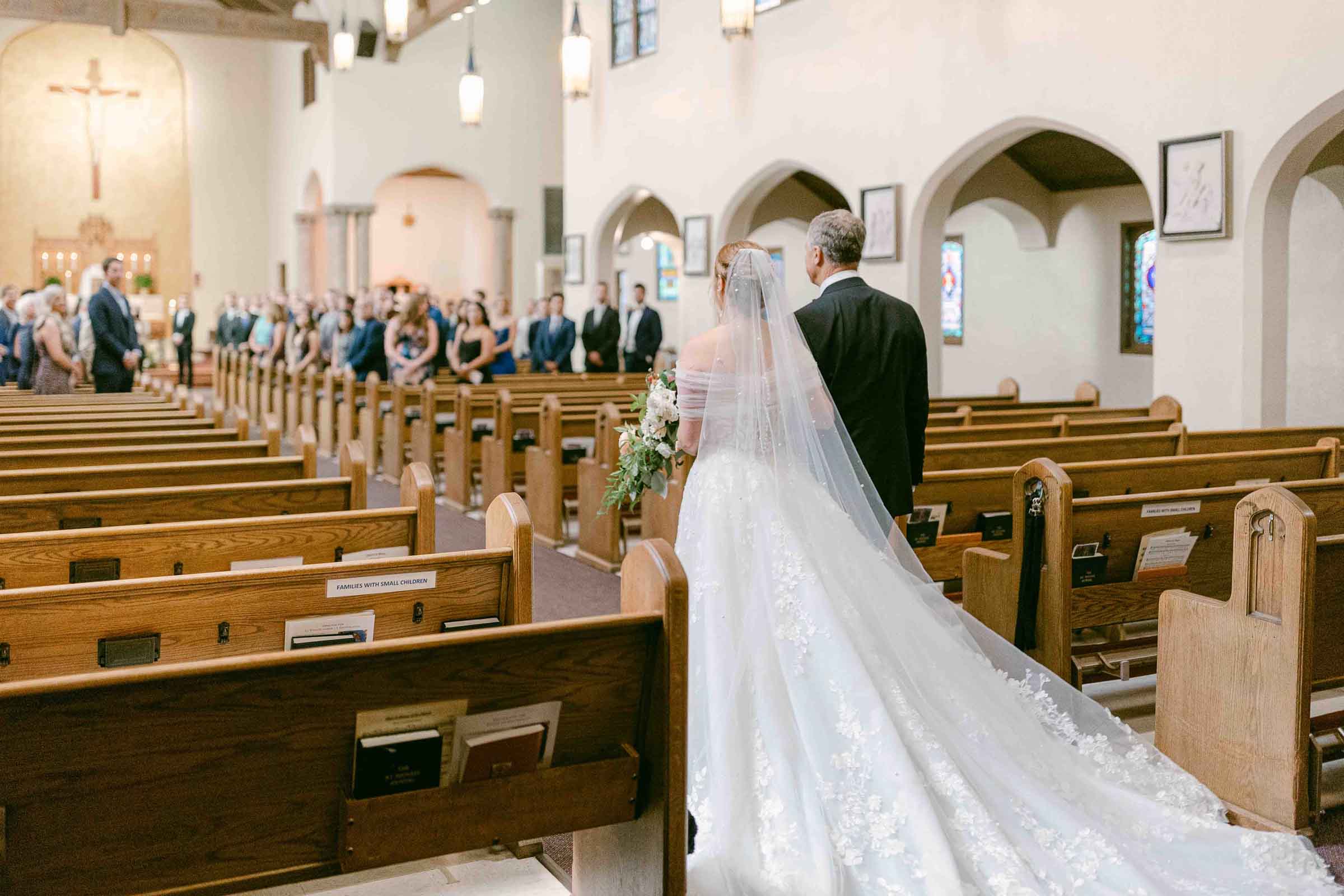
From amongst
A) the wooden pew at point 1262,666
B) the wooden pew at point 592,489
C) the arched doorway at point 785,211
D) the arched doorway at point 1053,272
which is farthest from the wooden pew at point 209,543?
the arched doorway at point 1053,272

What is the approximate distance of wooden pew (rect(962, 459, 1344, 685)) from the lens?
12.4 feet

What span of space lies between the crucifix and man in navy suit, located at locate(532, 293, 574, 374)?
44.2 ft

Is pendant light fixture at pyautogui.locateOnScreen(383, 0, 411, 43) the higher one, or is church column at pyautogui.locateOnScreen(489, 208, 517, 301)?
pendant light fixture at pyautogui.locateOnScreen(383, 0, 411, 43)

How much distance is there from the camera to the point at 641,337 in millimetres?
13328

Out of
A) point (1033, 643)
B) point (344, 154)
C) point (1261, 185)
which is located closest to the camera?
Answer: point (1033, 643)

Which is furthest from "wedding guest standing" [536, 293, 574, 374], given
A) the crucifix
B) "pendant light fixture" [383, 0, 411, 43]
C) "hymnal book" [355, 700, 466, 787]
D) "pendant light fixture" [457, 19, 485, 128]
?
the crucifix

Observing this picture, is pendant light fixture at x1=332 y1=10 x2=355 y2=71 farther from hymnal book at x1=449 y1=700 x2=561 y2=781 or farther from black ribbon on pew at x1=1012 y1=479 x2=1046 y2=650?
hymnal book at x1=449 y1=700 x2=561 y2=781

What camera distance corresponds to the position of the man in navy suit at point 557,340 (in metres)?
13.3

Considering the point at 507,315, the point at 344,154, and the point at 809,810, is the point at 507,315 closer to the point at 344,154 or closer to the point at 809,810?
the point at 344,154

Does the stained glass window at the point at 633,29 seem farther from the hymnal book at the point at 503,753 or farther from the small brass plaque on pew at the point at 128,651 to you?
the hymnal book at the point at 503,753

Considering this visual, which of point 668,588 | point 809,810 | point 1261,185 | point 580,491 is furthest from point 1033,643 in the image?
point 1261,185

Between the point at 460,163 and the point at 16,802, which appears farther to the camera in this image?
the point at 460,163

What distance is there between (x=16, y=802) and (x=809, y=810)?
161cm

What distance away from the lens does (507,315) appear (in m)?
14.2
